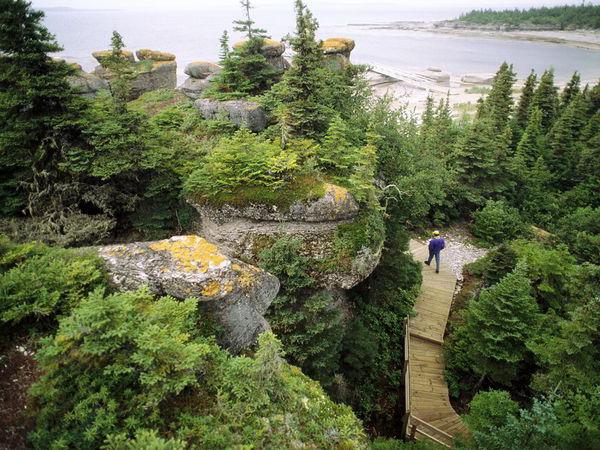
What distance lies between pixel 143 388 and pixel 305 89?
1104 centimetres

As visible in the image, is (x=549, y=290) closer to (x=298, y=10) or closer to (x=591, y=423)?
(x=591, y=423)

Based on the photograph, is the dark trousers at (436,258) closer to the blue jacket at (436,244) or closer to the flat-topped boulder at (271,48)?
the blue jacket at (436,244)

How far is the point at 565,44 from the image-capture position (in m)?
101

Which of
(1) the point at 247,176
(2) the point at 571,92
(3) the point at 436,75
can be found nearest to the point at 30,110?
(1) the point at 247,176

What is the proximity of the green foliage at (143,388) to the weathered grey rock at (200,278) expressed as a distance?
1305 mm

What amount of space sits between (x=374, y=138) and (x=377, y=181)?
2.82 metres

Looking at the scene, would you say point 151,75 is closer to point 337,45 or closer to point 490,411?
point 337,45

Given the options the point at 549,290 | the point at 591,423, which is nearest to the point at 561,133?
the point at 549,290

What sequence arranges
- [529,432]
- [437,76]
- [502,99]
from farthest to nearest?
[437,76] < [502,99] < [529,432]

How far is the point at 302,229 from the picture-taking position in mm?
11227

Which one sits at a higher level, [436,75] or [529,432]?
[436,75]

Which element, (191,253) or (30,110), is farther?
(30,110)

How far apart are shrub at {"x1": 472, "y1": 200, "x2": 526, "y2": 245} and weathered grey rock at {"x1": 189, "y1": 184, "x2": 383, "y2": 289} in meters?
14.2

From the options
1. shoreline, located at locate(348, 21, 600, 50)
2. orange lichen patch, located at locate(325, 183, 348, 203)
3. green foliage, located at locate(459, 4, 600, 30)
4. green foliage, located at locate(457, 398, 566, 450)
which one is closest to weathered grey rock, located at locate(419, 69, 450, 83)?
shoreline, located at locate(348, 21, 600, 50)
